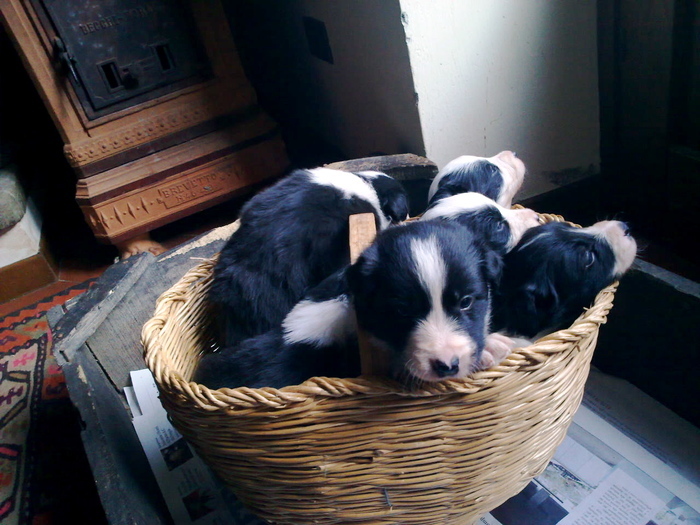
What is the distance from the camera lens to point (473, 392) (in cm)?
73

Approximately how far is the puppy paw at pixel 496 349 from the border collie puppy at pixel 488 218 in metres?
0.20

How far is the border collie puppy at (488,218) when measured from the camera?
1.05 m

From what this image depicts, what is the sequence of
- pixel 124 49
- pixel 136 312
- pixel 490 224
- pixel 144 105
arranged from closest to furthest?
1. pixel 490 224
2. pixel 136 312
3. pixel 124 49
4. pixel 144 105

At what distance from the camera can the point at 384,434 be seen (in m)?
0.76

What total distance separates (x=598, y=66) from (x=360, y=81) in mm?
720

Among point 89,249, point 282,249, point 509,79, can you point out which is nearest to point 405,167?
point 509,79

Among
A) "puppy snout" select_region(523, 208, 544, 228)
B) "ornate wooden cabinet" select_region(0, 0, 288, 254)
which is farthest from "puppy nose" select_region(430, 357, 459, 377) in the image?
"ornate wooden cabinet" select_region(0, 0, 288, 254)

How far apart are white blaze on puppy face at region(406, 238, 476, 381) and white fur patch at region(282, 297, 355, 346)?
19cm

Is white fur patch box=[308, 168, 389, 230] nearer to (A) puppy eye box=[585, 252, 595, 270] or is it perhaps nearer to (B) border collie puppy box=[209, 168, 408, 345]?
(B) border collie puppy box=[209, 168, 408, 345]

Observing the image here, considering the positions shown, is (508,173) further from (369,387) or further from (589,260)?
(369,387)

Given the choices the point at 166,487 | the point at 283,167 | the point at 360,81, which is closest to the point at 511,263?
the point at 166,487

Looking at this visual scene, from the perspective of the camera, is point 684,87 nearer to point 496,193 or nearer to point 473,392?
point 496,193

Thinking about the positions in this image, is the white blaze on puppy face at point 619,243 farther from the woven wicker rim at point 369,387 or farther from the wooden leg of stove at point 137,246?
the wooden leg of stove at point 137,246

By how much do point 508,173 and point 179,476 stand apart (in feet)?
3.28
